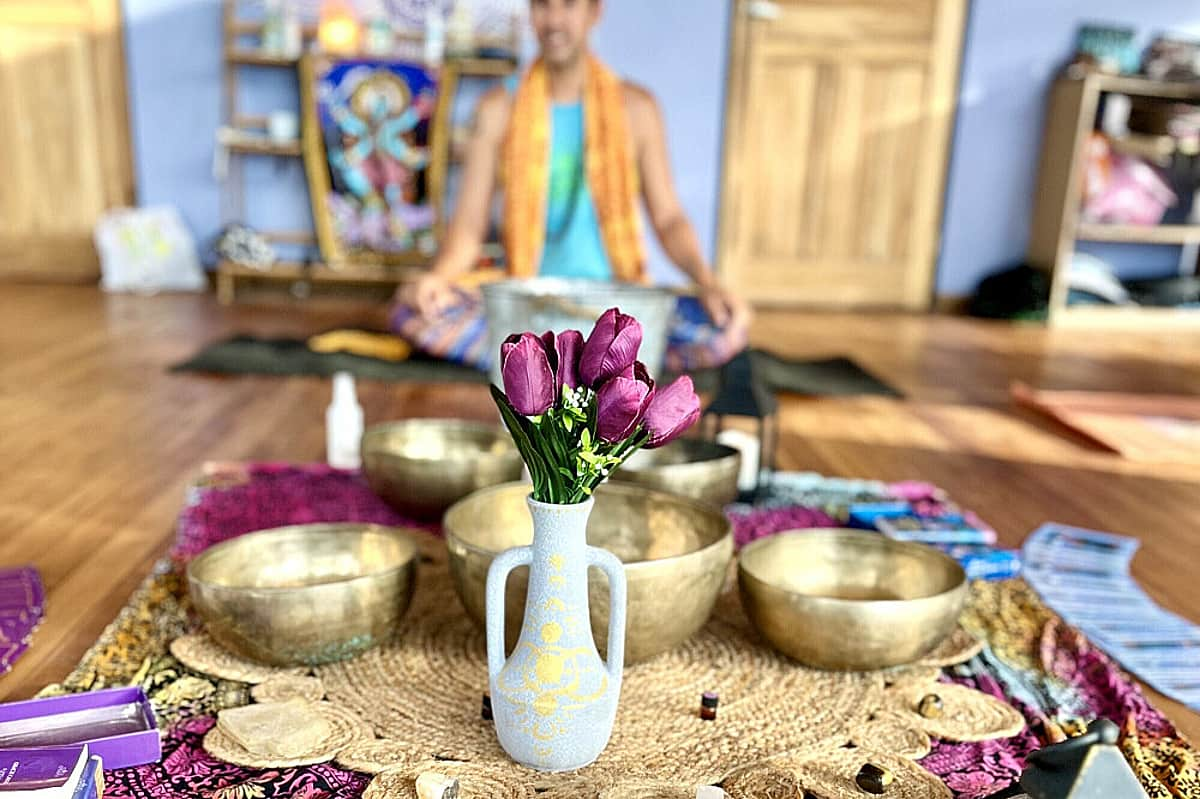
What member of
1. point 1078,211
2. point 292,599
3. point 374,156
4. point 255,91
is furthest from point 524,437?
point 1078,211

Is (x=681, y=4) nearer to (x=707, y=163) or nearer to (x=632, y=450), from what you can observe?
(x=707, y=163)

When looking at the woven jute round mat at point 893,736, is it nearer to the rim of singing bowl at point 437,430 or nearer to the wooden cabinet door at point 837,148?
the rim of singing bowl at point 437,430

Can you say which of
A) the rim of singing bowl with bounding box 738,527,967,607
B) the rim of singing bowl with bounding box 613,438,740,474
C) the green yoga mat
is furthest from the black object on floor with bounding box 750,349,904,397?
the rim of singing bowl with bounding box 738,527,967,607

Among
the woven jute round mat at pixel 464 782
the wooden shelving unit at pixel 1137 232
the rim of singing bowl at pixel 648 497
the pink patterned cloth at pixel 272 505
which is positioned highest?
the wooden shelving unit at pixel 1137 232

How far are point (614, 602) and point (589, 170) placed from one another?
167cm

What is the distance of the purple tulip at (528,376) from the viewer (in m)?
0.65

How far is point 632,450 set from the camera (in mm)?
703

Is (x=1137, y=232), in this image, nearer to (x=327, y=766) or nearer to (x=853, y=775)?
(x=853, y=775)

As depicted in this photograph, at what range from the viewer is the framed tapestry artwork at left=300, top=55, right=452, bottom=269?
12.4ft

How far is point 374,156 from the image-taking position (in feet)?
12.6

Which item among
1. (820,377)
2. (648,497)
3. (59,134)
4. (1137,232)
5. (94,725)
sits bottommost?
(820,377)

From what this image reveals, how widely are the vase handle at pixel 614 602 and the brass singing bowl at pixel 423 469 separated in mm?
460

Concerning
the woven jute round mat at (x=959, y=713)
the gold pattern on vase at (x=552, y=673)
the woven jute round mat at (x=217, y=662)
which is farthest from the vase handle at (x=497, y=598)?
the woven jute round mat at (x=959, y=713)

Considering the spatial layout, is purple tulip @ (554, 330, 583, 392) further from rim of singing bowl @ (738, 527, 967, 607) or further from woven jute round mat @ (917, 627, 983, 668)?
woven jute round mat @ (917, 627, 983, 668)
